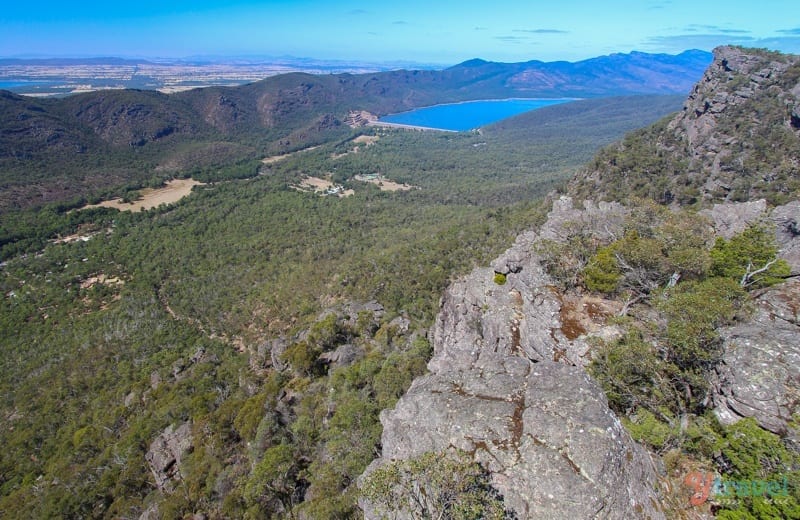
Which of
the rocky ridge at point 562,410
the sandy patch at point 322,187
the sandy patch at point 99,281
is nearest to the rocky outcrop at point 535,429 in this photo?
→ the rocky ridge at point 562,410

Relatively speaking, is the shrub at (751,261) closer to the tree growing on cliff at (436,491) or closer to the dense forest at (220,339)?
the tree growing on cliff at (436,491)

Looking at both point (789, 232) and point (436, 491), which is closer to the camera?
point (436, 491)

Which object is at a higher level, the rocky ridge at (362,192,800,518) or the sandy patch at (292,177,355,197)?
the rocky ridge at (362,192,800,518)

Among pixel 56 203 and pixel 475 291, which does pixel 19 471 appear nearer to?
pixel 475 291

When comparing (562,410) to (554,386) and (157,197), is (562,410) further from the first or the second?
(157,197)

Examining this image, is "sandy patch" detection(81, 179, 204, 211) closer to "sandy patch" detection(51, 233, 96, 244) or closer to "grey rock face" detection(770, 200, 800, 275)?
"sandy patch" detection(51, 233, 96, 244)

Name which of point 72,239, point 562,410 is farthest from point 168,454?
point 72,239

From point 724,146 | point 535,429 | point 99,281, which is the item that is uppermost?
point 724,146

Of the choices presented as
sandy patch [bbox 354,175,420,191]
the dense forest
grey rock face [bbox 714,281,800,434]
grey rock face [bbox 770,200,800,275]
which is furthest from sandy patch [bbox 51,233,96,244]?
grey rock face [bbox 770,200,800,275]
